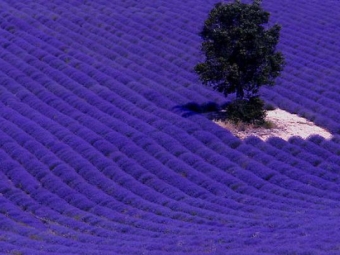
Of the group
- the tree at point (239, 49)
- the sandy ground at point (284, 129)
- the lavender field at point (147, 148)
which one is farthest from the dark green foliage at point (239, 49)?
the lavender field at point (147, 148)

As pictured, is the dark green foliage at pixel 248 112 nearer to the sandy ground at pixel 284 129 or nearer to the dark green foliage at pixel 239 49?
the sandy ground at pixel 284 129

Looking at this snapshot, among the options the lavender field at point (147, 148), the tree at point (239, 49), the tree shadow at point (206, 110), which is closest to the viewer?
the lavender field at point (147, 148)

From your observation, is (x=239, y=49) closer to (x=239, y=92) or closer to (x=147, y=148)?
(x=239, y=92)

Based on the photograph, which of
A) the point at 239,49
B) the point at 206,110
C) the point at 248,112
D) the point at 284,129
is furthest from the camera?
the point at 206,110

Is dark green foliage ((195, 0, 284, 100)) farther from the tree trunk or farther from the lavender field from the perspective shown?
the lavender field

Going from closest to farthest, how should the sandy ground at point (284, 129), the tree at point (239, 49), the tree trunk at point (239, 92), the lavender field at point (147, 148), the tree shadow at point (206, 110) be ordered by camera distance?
the lavender field at point (147, 148) < the tree at point (239, 49) < the sandy ground at point (284, 129) < the tree trunk at point (239, 92) < the tree shadow at point (206, 110)

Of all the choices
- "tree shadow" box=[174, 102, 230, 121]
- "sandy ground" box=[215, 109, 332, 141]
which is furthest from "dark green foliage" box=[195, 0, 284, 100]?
"sandy ground" box=[215, 109, 332, 141]

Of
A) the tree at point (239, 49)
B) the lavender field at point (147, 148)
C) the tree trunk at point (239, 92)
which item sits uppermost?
the tree at point (239, 49)

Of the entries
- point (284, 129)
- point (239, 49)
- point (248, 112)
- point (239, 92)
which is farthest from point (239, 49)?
point (284, 129)
